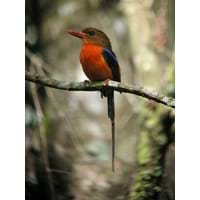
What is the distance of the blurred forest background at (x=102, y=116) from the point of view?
9.80 feet

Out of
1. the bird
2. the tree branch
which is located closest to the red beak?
the bird

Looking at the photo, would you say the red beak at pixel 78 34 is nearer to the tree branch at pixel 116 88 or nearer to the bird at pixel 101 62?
the bird at pixel 101 62

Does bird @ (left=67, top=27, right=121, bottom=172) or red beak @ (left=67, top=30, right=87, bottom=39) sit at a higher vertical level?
red beak @ (left=67, top=30, right=87, bottom=39)

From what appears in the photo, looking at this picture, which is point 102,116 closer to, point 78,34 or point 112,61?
point 112,61

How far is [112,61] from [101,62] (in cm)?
5

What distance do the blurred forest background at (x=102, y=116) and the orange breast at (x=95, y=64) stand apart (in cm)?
4

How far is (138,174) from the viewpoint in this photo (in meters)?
2.99

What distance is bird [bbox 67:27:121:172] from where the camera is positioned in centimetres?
298

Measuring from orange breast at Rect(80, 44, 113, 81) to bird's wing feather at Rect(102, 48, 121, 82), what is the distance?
0.01 meters

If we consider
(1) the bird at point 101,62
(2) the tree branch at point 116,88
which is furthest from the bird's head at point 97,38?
(2) the tree branch at point 116,88

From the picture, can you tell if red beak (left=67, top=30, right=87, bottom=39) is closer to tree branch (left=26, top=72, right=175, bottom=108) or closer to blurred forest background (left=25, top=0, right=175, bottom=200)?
blurred forest background (left=25, top=0, right=175, bottom=200)

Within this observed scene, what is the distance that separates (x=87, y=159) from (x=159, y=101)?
0.39 metres

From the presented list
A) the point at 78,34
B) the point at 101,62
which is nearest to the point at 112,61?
the point at 101,62
